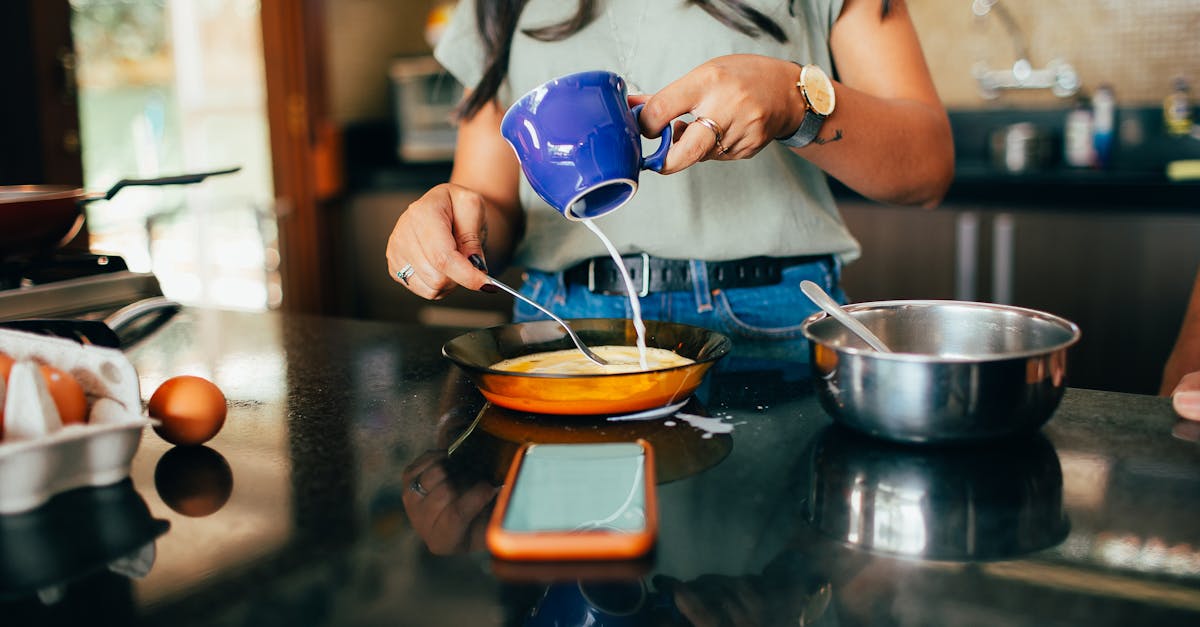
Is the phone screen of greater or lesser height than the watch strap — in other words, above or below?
→ below

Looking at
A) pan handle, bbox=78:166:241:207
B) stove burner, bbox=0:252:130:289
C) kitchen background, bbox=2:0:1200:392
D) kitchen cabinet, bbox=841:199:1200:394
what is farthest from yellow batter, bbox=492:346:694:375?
kitchen background, bbox=2:0:1200:392

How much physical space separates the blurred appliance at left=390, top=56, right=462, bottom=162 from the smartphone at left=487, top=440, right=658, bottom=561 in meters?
3.05

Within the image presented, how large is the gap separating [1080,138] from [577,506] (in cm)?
281

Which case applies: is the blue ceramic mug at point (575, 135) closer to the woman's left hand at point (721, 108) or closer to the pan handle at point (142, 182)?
the woman's left hand at point (721, 108)

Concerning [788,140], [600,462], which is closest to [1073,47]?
[788,140]

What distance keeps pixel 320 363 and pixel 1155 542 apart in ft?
2.81

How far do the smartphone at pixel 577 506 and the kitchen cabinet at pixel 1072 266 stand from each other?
2.04 metres

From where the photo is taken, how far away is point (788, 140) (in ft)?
3.47

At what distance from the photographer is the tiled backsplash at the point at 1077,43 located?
2.99 metres

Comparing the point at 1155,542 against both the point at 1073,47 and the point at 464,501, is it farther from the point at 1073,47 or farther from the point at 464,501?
the point at 1073,47

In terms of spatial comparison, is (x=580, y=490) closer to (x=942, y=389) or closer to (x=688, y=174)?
(x=942, y=389)

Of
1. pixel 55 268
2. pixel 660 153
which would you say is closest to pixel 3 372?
pixel 660 153

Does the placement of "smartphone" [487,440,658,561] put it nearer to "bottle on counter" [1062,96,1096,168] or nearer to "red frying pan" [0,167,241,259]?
"red frying pan" [0,167,241,259]

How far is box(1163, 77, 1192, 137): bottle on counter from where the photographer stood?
2.86 m
